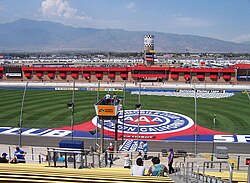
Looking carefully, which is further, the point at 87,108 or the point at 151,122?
the point at 87,108

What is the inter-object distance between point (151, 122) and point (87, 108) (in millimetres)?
11748

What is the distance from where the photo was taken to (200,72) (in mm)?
77000

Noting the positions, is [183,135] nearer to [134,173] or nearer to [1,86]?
[134,173]

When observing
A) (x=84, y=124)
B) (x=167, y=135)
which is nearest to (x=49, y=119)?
(x=84, y=124)

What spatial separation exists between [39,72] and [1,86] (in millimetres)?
10530

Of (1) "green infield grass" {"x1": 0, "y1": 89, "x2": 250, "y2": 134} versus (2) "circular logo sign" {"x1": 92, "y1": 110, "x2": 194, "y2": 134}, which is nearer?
(2) "circular logo sign" {"x1": 92, "y1": 110, "x2": 194, "y2": 134}

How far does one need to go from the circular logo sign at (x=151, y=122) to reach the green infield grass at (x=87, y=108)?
6.39ft

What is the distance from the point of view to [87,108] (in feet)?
150

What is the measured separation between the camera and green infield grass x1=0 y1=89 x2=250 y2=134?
3691 cm

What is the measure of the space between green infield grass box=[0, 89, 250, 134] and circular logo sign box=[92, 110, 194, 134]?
195cm

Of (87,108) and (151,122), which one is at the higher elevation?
(87,108)

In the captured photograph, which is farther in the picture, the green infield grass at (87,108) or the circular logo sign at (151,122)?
the green infield grass at (87,108)

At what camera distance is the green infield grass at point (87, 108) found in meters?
36.9

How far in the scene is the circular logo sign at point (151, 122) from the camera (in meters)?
34.4
